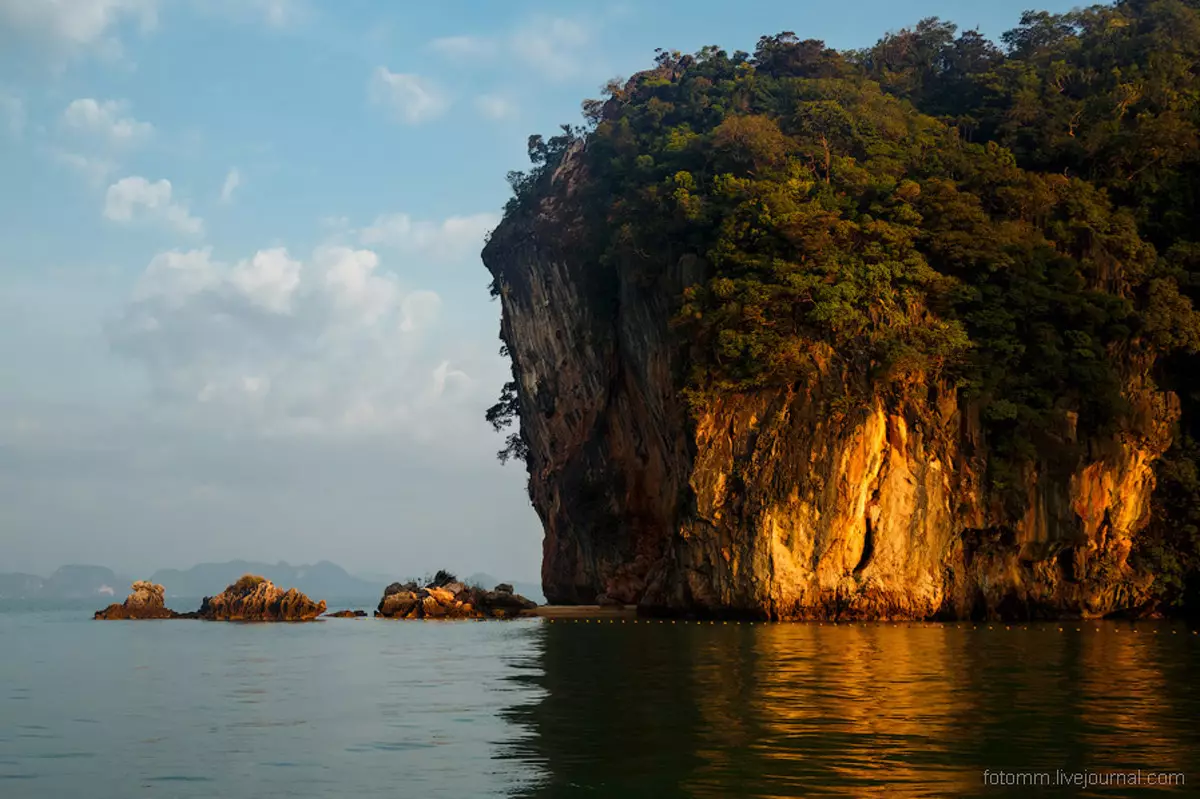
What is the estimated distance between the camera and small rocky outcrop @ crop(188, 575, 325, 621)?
48.1 metres

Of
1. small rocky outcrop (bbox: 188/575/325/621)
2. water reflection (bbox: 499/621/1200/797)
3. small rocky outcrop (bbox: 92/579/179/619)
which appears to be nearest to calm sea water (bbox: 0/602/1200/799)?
water reflection (bbox: 499/621/1200/797)

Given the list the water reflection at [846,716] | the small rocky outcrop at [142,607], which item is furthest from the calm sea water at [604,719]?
the small rocky outcrop at [142,607]

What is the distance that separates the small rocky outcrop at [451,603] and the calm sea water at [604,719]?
2065 cm

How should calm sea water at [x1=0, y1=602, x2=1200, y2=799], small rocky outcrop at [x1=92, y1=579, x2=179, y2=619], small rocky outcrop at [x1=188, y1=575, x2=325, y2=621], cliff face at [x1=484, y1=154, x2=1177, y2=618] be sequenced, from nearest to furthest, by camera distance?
calm sea water at [x1=0, y1=602, x2=1200, y2=799] < cliff face at [x1=484, y1=154, x2=1177, y2=618] < small rocky outcrop at [x1=188, y1=575, x2=325, y2=621] < small rocky outcrop at [x1=92, y1=579, x2=179, y2=619]

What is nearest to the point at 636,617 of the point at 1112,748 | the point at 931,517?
the point at 931,517

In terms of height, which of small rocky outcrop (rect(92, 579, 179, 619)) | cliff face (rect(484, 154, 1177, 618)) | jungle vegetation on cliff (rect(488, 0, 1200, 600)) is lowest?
small rocky outcrop (rect(92, 579, 179, 619))

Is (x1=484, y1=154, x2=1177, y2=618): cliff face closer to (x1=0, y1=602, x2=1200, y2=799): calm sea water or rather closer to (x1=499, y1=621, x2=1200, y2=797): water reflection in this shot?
(x1=0, y1=602, x2=1200, y2=799): calm sea water

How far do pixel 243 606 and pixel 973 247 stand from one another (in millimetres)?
32883

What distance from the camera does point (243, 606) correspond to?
48.6m

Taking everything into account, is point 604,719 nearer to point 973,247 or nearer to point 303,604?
point 973,247

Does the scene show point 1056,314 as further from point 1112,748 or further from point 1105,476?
point 1112,748

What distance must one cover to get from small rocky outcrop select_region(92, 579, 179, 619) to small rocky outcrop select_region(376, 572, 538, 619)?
10.0 meters

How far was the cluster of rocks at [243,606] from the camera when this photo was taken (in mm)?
48156

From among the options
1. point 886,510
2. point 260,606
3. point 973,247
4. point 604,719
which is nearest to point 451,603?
point 260,606
